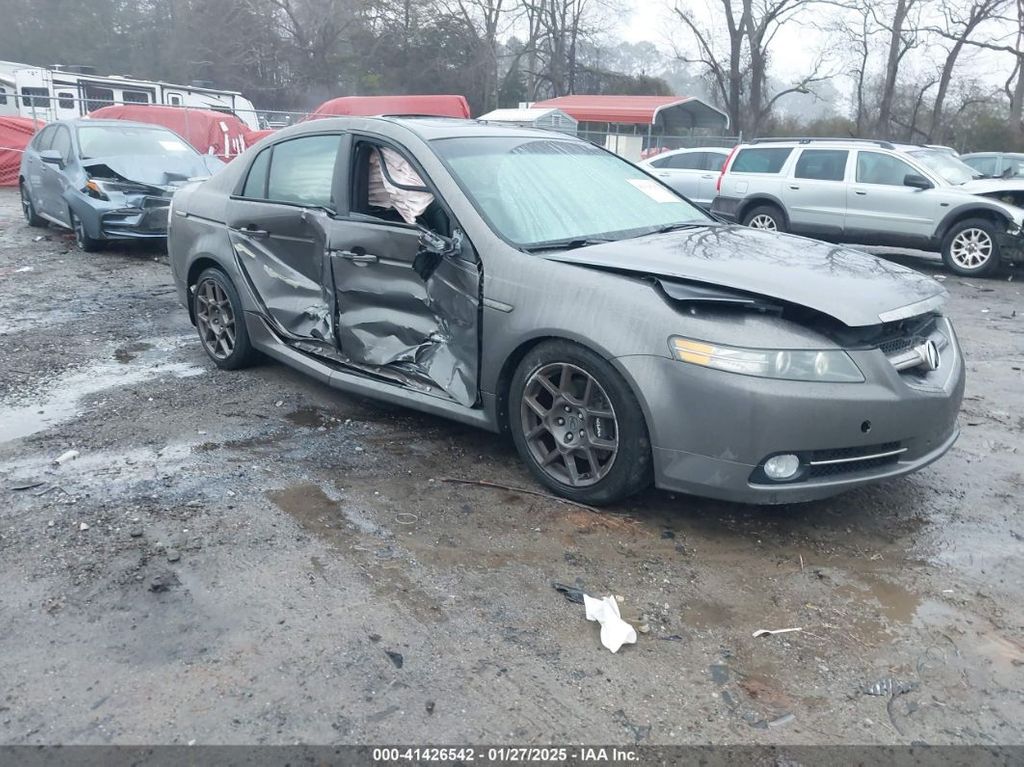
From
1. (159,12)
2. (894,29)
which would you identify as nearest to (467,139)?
(894,29)

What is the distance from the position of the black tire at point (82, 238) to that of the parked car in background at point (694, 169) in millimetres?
8410

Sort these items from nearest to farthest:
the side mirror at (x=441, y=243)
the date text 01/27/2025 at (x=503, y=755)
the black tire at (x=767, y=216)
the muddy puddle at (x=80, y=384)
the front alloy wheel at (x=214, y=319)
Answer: the date text 01/27/2025 at (x=503, y=755) < the side mirror at (x=441, y=243) < the muddy puddle at (x=80, y=384) < the front alloy wheel at (x=214, y=319) < the black tire at (x=767, y=216)

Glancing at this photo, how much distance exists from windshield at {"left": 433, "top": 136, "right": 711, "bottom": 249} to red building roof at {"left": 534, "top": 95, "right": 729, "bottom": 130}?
82.9 ft

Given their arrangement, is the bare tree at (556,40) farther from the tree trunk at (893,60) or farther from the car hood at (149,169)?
the car hood at (149,169)

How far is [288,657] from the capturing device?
2.79m

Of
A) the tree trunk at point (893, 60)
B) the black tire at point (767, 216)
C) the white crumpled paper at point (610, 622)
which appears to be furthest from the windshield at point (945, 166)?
the tree trunk at point (893, 60)

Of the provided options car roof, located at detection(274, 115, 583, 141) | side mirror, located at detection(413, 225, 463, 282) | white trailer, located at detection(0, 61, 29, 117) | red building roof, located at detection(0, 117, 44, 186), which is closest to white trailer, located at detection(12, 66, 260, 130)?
white trailer, located at detection(0, 61, 29, 117)

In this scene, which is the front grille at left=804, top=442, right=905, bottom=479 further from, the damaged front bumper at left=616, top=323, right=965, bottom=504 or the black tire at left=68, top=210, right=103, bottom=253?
the black tire at left=68, top=210, right=103, bottom=253

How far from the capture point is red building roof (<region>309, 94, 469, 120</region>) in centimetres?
2128

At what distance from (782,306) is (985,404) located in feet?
9.50

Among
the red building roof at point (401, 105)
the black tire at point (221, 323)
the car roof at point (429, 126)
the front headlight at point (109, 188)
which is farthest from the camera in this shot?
the red building roof at point (401, 105)

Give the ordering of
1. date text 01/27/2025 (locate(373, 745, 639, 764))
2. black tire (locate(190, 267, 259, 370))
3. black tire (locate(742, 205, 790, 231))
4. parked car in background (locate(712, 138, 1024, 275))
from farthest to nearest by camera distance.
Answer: black tire (locate(742, 205, 790, 231)) < parked car in background (locate(712, 138, 1024, 275)) < black tire (locate(190, 267, 259, 370)) < date text 01/27/2025 (locate(373, 745, 639, 764))

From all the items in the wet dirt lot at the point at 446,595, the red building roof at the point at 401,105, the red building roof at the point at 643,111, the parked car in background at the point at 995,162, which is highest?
the red building roof at the point at 643,111

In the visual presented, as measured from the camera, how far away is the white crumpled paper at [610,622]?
2.87 metres
